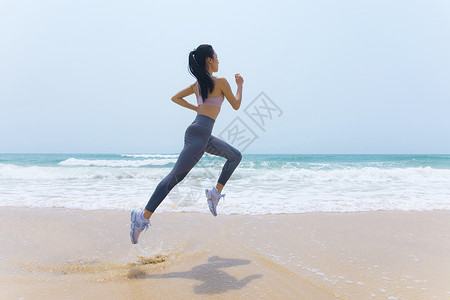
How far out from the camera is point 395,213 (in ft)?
16.6

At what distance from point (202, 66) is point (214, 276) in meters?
1.94

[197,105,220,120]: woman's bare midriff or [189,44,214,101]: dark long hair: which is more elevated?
[189,44,214,101]: dark long hair

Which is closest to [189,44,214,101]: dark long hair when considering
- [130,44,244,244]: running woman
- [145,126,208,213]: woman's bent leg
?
[130,44,244,244]: running woman

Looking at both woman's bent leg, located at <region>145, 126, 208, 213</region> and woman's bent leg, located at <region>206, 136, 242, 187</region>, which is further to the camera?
woman's bent leg, located at <region>206, 136, 242, 187</region>

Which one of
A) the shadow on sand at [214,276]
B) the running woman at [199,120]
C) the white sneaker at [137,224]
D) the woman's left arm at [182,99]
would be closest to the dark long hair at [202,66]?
the running woman at [199,120]

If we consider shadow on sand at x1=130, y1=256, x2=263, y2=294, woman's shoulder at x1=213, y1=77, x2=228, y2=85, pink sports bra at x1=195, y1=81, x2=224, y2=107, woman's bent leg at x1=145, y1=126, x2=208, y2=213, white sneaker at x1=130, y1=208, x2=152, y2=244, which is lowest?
shadow on sand at x1=130, y1=256, x2=263, y2=294

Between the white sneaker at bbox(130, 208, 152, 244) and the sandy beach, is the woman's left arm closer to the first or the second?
the white sneaker at bbox(130, 208, 152, 244)

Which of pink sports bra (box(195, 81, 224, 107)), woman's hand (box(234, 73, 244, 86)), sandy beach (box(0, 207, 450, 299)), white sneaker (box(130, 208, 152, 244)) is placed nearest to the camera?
sandy beach (box(0, 207, 450, 299))

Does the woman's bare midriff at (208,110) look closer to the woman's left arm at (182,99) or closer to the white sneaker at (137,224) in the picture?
the woman's left arm at (182,99)

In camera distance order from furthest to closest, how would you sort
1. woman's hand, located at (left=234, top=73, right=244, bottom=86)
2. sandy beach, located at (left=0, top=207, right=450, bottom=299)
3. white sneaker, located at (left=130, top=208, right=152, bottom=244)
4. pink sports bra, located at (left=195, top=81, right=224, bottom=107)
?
woman's hand, located at (left=234, top=73, right=244, bottom=86) → pink sports bra, located at (left=195, top=81, right=224, bottom=107) → white sneaker, located at (left=130, top=208, right=152, bottom=244) → sandy beach, located at (left=0, top=207, right=450, bottom=299)

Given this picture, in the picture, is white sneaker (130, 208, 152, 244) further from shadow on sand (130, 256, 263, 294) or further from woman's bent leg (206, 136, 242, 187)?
woman's bent leg (206, 136, 242, 187)

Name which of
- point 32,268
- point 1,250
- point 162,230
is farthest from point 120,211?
point 32,268

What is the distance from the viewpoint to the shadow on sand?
2332mm

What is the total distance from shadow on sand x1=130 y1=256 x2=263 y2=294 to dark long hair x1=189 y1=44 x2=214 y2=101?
1.59m
